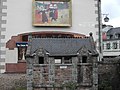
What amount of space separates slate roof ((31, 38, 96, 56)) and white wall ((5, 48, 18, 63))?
333cm

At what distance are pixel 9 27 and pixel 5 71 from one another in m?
3.10

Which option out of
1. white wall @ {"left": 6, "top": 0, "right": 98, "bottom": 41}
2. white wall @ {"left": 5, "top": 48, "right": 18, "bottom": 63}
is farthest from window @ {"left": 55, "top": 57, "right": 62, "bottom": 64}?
white wall @ {"left": 6, "top": 0, "right": 98, "bottom": 41}

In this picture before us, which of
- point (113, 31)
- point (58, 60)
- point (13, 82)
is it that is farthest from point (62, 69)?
point (113, 31)

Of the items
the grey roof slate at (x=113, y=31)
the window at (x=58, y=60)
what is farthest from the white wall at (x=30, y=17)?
the grey roof slate at (x=113, y=31)

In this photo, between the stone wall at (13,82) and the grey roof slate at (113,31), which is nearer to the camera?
the stone wall at (13,82)

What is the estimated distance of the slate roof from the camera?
59.8ft

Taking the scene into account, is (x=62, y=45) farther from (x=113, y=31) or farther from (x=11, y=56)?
(x=113, y=31)

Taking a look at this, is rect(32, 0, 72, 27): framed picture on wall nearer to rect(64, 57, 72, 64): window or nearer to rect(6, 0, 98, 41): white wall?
rect(6, 0, 98, 41): white wall

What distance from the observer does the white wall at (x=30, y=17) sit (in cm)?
2269

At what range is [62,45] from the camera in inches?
744

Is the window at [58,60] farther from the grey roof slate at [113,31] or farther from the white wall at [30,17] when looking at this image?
the grey roof slate at [113,31]

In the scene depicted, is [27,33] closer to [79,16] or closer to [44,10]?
[44,10]

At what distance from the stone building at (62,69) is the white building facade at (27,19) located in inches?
173

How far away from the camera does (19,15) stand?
74.7 feet
